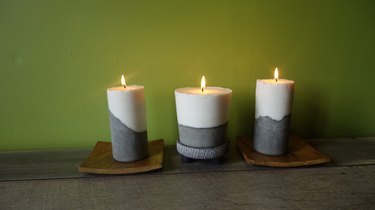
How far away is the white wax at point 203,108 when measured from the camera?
1.59 ft

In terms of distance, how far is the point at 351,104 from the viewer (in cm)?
67

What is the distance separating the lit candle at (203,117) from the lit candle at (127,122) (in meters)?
0.08

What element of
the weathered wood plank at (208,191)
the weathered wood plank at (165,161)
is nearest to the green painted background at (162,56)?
the weathered wood plank at (165,161)

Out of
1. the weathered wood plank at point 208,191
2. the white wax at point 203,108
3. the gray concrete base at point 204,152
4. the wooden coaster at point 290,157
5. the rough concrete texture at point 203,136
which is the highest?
the white wax at point 203,108

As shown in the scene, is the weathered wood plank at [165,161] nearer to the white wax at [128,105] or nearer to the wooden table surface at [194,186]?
the wooden table surface at [194,186]

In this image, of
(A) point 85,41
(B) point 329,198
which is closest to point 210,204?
(B) point 329,198

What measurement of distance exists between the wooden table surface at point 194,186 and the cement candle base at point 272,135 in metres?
0.05

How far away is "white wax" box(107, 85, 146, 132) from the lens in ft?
1.62

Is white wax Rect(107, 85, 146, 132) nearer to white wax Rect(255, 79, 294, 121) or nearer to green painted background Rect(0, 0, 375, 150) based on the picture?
green painted background Rect(0, 0, 375, 150)

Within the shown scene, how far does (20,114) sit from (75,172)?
0.78 feet

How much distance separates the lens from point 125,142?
0.51 metres

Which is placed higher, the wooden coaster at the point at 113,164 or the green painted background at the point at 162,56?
the green painted background at the point at 162,56

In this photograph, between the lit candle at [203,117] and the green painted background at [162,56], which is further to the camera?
the green painted background at [162,56]

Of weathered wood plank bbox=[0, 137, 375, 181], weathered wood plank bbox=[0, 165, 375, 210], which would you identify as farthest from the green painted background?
weathered wood plank bbox=[0, 165, 375, 210]
